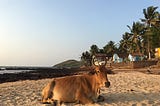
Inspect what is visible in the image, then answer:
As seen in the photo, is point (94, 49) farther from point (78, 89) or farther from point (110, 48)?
point (78, 89)

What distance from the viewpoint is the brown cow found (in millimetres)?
10125

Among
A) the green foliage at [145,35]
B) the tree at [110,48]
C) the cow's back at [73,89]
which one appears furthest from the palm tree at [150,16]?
the cow's back at [73,89]

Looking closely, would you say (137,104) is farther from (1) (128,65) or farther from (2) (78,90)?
(1) (128,65)

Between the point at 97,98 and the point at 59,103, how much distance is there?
4.57ft

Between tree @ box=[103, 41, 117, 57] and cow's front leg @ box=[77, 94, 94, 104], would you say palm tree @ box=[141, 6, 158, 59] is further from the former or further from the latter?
cow's front leg @ box=[77, 94, 94, 104]

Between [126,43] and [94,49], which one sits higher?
[94,49]

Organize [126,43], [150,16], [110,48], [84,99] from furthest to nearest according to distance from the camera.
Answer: [110,48] → [126,43] → [150,16] → [84,99]

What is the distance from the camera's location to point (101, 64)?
10.2 m

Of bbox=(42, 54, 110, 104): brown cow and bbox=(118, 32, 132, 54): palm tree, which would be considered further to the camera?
bbox=(118, 32, 132, 54): palm tree

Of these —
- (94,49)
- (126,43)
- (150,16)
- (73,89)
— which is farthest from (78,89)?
(94,49)

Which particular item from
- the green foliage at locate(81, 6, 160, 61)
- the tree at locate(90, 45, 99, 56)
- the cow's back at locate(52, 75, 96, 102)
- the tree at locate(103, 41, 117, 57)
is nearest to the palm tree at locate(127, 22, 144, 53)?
the green foliage at locate(81, 6, 160, 61)

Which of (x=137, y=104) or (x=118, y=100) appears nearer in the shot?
(x=137, y=104)

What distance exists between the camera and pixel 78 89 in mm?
10430

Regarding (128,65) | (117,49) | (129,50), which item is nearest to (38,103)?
(128,65)
